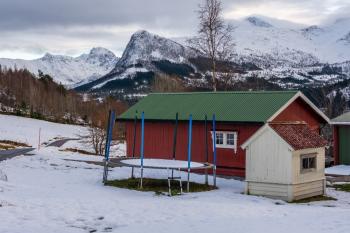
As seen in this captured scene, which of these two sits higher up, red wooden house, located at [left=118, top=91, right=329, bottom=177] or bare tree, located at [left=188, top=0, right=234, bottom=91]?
bare tree, located at [left=188, top=0, right=234, bottom=91]

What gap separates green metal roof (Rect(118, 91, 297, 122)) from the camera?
26562 millimetres

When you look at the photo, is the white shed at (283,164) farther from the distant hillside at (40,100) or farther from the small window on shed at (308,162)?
the distant hillside at (40,100)

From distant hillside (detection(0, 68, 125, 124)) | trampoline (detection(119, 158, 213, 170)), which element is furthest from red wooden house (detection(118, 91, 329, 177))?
distant hillside (detection(0, 68, 125, 124))

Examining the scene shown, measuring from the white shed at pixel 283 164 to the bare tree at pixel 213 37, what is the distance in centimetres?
1702

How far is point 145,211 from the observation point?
16438 mm

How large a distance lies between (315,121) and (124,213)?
16852mm

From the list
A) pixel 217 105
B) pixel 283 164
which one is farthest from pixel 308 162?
pixel 217 105

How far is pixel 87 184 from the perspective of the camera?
23.3 m

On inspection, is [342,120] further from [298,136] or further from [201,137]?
[298,136]

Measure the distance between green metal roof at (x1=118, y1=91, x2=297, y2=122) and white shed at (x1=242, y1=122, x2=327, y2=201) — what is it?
11.8 feet

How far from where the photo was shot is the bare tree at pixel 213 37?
3872cm

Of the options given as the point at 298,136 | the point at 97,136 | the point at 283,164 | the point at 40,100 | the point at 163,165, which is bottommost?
the point at 163,165

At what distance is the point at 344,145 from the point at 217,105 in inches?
345

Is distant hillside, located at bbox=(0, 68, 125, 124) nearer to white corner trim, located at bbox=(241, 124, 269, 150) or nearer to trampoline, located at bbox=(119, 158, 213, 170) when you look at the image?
trampoline, located at bbox=(119, 158, 213, 170)
